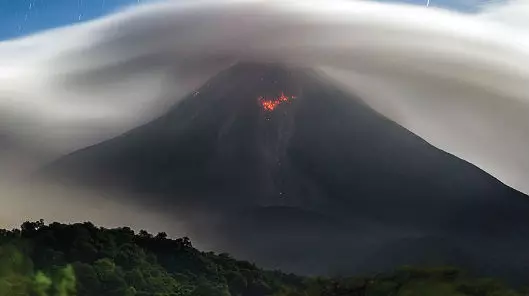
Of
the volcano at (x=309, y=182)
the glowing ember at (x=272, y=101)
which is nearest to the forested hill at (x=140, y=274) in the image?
the volcano at (x=309, y=182)

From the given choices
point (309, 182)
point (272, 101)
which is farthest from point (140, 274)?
point (272, 101)

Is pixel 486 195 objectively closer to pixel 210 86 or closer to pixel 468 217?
pixel 468 217

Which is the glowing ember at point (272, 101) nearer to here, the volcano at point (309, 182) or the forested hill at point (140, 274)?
the volcano at point (309, 182)

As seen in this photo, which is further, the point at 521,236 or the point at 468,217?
the point at 468,217

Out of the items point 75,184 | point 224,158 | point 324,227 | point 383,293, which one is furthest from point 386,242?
point 383,293

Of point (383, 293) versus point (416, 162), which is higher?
point (416, 162)

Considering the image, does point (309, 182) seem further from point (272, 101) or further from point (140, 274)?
point (140, 274)
